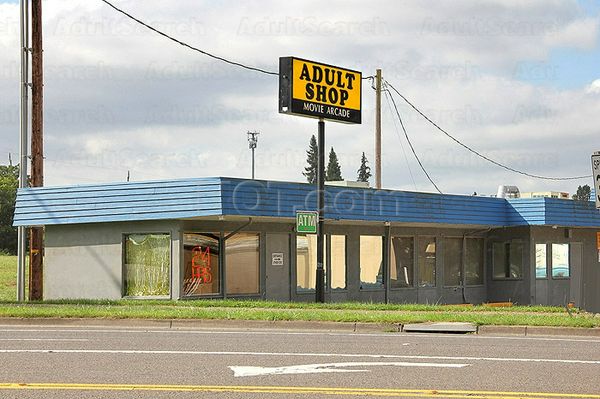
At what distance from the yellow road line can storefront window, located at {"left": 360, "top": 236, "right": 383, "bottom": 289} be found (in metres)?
23.6

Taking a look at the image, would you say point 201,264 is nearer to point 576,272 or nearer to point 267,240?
point 267,240

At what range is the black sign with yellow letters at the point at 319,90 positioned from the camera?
27.3m

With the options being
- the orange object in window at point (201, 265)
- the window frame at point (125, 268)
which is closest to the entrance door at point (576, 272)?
the orange object in window at point (201, 265)

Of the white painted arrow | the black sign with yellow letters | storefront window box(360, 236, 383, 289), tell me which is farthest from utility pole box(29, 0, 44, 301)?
the white painted arrow

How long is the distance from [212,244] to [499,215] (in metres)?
13.2

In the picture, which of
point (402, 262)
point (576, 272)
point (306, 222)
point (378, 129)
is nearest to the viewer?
point (306, 222)

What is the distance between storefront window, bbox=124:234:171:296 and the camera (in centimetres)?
2895

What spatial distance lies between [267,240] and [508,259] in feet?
42.0

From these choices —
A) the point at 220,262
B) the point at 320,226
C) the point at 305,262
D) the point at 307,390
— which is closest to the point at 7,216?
the point at 305,262

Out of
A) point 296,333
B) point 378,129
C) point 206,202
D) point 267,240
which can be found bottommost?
point 296,333

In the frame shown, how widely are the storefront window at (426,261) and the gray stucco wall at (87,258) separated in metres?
11.4

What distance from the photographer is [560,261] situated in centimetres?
4022

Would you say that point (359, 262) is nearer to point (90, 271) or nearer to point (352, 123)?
point (352, 123)

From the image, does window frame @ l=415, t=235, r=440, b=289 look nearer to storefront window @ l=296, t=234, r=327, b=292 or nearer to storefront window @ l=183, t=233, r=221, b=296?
storefront window @ l=296, t=234, r=327, b=292
